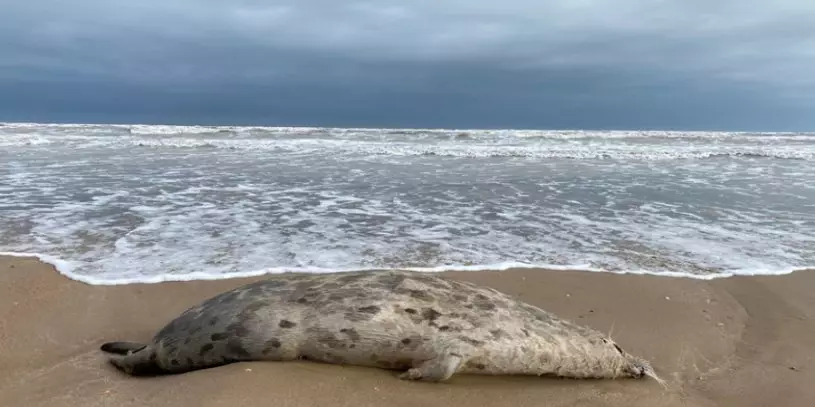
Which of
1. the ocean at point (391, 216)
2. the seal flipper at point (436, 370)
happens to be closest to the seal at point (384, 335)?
the seal flipper at point (436, 370)

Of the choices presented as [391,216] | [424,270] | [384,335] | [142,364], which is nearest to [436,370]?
[384,335]

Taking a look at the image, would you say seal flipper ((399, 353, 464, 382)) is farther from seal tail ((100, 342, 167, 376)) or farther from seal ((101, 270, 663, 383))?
seal tail ((100, 342, 167, 376))

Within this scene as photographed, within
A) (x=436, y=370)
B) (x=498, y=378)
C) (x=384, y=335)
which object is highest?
(x=384, y=335)

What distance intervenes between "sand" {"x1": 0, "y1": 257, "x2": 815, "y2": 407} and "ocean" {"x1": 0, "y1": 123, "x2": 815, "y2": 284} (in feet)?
1.31

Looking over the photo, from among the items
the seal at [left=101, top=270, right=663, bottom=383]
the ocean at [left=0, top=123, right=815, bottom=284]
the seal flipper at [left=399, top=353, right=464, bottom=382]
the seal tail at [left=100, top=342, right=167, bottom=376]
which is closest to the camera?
the seal flipper at [left=399, top=353, right=464, bottom=382]

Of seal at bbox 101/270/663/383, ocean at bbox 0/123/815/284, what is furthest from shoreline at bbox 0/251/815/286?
seal at bbox 101/270/663/383

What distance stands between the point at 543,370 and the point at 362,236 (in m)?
3.94

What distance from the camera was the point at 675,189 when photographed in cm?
1222

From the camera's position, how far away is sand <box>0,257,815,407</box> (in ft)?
10.5

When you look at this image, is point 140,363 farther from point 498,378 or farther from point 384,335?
point 498,378

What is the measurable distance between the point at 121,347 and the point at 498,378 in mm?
2433

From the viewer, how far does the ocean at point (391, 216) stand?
20.6 ft

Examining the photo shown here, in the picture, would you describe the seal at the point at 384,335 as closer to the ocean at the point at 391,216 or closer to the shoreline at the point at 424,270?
the shoreline at the point at 424,270

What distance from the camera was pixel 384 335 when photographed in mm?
3574
